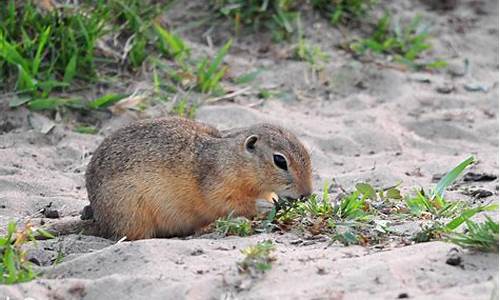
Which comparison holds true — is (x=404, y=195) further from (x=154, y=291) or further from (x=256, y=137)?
(x=154, y=291)

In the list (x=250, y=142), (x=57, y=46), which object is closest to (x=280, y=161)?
(x=250, y=142)

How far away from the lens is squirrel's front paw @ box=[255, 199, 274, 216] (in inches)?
207

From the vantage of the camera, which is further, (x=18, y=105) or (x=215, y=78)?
(x=215, y=78)

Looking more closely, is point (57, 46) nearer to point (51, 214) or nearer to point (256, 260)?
point (51, 214)

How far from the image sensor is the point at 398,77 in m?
8.16

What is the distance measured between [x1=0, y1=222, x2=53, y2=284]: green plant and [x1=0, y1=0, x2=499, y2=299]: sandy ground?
67mm

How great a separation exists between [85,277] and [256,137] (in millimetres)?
1372

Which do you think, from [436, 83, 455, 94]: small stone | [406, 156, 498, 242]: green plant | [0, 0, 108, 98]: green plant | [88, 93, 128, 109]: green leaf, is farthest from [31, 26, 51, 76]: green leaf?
[436, 83, 455, 94]: small stone

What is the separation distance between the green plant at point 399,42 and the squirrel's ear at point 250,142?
3.22 meters

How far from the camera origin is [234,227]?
4879 mm

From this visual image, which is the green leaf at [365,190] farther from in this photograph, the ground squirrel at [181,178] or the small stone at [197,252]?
the small stone at [197,252]

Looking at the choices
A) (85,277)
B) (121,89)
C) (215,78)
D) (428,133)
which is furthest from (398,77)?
(85,277)

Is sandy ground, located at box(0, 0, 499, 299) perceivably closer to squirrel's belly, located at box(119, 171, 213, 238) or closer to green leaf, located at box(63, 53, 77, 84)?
squirrel's belly, located at box(119, 171, 213, 238)

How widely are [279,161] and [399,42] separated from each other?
3.61 meters
